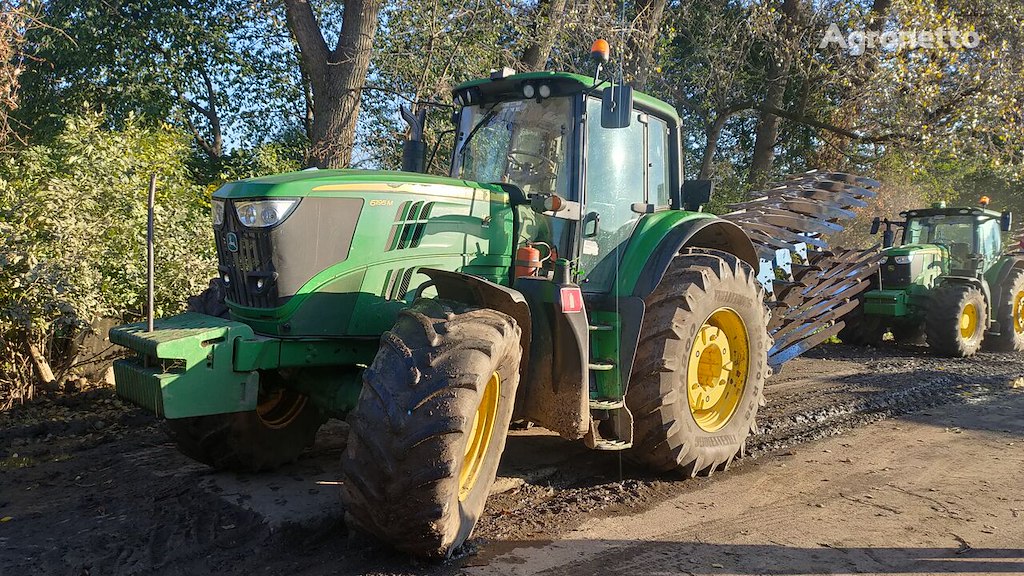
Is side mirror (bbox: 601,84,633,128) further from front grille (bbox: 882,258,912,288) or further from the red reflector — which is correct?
front grille (bbox: 882,258,912,288)

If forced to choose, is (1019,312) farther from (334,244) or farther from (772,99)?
(334,244)

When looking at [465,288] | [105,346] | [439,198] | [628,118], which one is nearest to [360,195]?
[439,198]

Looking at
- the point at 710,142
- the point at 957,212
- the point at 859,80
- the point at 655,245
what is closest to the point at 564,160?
the point at 655,245

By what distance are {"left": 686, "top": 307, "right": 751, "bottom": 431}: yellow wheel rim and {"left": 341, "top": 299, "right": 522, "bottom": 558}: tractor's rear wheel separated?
1.97m

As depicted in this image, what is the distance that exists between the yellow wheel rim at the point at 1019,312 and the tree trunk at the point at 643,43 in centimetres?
685

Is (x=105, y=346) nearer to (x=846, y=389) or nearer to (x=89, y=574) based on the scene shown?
(x=89, y=574)

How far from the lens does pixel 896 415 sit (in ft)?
22.1

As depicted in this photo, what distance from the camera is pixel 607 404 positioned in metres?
4.30

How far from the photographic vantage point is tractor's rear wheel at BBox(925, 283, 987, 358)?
34.2 feet

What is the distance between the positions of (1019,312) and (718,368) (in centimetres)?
957

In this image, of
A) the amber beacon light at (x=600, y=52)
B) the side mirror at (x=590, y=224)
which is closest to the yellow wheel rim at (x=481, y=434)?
the side mirror at (x=590, y=224)

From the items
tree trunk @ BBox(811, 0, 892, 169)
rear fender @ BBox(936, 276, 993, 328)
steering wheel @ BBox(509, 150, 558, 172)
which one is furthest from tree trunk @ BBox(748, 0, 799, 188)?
steering wheel @ BBox(509, 150, 558, 172)

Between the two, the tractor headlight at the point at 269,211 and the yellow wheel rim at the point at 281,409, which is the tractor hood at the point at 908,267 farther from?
the tractor headlight at the point at 269,211

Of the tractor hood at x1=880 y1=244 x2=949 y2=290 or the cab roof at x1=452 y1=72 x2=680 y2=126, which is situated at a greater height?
the cab roof at x1=452 y1=72 x2=680 y2=126
